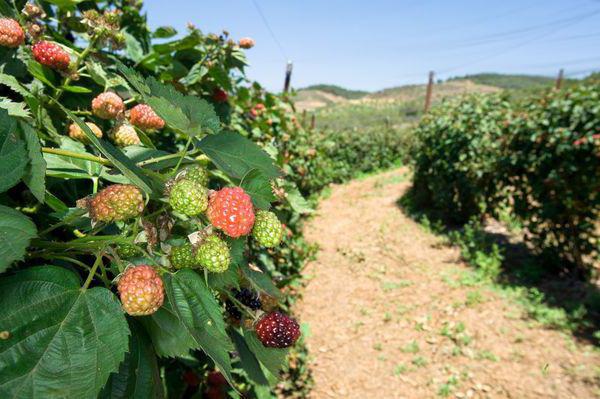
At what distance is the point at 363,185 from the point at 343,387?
8796 mm

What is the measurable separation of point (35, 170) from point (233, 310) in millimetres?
455

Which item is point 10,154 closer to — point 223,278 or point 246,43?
point 223,278

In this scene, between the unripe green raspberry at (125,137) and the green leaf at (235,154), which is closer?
the green leaf at (235,154)

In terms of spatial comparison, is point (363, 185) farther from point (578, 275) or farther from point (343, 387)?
point (343, 387)

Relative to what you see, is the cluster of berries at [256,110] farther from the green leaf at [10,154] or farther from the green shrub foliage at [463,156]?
the green shrub foliage at [463,156]

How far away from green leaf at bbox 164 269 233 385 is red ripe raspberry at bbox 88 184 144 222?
11cm

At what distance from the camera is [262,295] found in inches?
33.6

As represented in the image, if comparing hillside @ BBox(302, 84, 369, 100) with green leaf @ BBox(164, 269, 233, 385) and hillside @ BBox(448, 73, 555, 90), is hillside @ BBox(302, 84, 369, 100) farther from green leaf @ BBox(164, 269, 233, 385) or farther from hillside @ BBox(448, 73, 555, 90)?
green leaf @ BBox(164, 269, 233, 385)

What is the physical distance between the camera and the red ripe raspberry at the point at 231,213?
0.61 m

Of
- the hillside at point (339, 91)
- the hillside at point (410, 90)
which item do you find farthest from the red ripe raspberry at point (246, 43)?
the hillside at point (339, 91)

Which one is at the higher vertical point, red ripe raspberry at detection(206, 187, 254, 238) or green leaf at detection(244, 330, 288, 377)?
red ripe raspberry at detection(206, 187, 254, 238)

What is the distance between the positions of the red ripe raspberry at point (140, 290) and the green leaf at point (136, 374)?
0.17 metres

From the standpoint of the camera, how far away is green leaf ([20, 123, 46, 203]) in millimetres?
606

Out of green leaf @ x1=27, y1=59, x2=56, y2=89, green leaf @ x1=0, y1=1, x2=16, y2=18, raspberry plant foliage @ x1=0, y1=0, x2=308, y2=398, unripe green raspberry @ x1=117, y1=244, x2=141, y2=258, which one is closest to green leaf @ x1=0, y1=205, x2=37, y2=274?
raspberry plant foliage @ x1=0, y1=0, x2=308, y2=398
